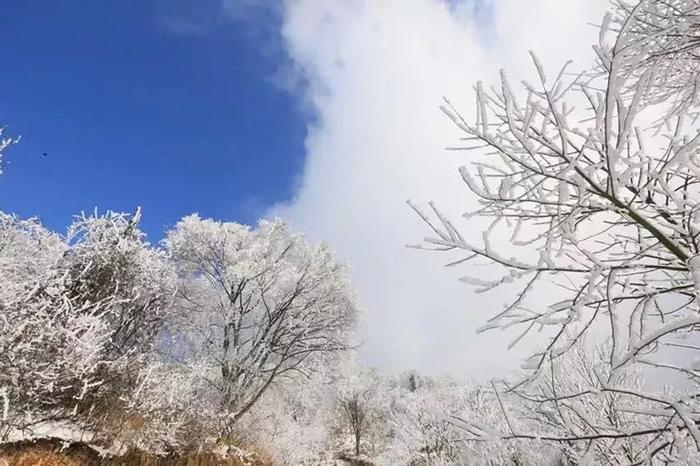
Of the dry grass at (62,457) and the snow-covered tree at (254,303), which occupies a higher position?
the snow-covered tree at (254,303)

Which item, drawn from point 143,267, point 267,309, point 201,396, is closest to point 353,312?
point 267,309

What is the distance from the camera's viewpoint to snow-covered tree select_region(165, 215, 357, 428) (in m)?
11.8

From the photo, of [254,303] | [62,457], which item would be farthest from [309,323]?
[62,457]

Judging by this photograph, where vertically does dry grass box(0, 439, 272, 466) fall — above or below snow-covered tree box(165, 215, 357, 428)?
below

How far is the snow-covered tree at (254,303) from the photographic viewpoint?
11.8m

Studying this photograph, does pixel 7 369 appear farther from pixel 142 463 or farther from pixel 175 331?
pixel 175 331

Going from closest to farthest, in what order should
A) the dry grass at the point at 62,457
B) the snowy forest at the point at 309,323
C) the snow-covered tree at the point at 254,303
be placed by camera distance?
the snowy forest at the point at 309,323 < the dry grass at the point at 62,457 < the snow-covered tree at the point at 254,303

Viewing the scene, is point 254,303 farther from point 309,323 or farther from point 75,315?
point 75,315

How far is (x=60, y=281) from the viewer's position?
22.6 ft

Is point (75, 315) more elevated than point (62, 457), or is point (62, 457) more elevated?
point (75, 315)

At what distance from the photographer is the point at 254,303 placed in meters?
12.8

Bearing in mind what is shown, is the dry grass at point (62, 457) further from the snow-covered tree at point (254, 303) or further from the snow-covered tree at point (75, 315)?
the snow-covered tree at point (254, 303)

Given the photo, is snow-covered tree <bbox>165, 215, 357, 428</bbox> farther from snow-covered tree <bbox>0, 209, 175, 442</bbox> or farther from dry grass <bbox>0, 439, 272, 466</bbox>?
dry grass <bbox>0, 439, 272, 466</bbox>

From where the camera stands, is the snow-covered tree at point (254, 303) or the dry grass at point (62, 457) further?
the snow-covered tree at point (254, 303)
